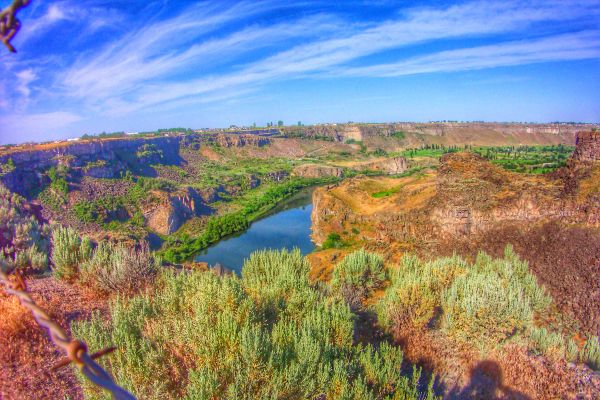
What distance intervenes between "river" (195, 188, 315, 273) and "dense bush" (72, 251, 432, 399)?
112ft

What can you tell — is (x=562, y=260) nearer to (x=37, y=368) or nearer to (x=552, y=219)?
(x=552, y=219)

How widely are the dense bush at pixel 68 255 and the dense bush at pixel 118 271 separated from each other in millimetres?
647

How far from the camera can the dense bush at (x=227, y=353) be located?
5.70 metres

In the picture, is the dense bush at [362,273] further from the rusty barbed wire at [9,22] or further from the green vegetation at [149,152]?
the green vegetation at [149,152]

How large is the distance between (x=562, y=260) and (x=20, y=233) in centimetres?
2934

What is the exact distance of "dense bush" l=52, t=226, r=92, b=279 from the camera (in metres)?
11.3

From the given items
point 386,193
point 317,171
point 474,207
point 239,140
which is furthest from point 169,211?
point 239,140

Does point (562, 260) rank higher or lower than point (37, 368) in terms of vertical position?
lower

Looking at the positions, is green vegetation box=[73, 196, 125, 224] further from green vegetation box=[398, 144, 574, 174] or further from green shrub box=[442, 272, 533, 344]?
green shrub box=[442, 272, 533, 344]

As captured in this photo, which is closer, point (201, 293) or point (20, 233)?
point (201, 293)

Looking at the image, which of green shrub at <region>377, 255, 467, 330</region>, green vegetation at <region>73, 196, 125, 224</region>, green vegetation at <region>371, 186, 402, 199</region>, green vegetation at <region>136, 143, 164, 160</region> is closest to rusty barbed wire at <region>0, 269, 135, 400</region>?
green shrub at <region>377, 255, 467, 330</region>

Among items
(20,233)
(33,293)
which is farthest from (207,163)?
(33,293)

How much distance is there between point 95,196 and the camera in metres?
59.8

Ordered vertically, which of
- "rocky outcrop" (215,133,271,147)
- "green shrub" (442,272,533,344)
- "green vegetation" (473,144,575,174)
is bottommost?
"green shrub" (442,272,533,344)
